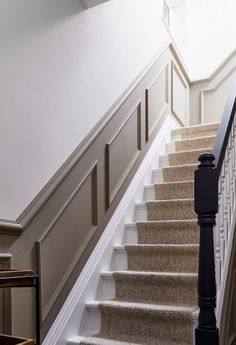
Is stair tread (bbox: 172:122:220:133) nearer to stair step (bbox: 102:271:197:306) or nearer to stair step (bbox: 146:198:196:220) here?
stair step (bbox: 146:198:196:220)

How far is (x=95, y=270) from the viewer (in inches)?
92.3

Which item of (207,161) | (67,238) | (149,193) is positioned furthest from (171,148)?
(207,161)

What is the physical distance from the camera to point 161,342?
1.94 m

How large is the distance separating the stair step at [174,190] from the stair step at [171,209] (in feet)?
0.69

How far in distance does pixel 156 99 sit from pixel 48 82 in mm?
1894

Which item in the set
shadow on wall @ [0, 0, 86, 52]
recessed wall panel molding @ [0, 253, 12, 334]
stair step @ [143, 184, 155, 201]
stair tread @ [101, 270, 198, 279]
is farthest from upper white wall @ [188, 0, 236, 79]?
recessed wall panel molding @ [0, 253, 12, 334]

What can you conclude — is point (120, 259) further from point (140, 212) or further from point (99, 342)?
point (99, 342)

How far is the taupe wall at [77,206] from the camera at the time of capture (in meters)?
1.77

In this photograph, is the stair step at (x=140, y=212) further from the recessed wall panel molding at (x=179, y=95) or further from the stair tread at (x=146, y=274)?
the recessed wall panel molding at (x=179, y=95)

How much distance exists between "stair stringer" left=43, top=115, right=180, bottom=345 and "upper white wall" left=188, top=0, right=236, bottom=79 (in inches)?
90.0

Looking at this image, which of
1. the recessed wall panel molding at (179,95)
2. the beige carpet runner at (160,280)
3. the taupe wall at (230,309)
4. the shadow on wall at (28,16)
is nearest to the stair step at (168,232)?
the beige carpet runner at (160,280)

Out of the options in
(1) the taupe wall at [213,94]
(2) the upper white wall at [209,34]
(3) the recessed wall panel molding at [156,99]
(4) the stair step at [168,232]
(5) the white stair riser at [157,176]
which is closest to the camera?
(4) the stair step at [168,232]

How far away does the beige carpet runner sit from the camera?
6.42 feet

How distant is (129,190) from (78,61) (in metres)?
1.07
